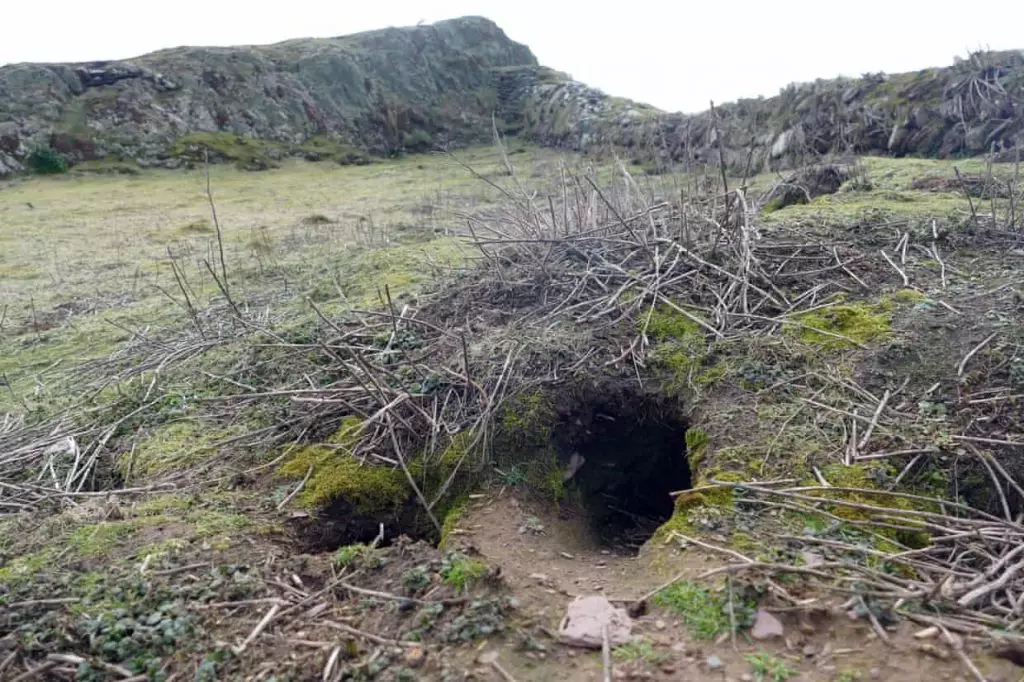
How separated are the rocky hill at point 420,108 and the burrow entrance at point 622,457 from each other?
22.9 feet

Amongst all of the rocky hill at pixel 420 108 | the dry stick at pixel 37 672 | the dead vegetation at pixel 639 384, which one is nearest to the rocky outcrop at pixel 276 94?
the rocky hill at pixel 420 108

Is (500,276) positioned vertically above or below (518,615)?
above

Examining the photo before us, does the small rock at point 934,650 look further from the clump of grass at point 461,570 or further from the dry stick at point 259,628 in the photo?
the dry stick at point 259,628

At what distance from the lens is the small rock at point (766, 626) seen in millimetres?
2070

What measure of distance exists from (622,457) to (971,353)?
1.59m

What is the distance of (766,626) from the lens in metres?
2.09

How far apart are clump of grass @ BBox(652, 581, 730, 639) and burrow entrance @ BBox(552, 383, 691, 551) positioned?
3.22 feet

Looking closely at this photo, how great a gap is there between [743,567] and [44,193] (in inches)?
686

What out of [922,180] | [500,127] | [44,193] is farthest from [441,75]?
[922,180]

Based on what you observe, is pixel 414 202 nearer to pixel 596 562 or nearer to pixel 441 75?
pixel 596 562

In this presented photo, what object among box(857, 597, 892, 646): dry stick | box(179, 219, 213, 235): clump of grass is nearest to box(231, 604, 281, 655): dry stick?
box(857, 597, 892, 646): dry stick

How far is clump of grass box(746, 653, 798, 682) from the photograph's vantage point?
76.0 inches

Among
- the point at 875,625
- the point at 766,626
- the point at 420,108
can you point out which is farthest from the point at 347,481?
the point at 420,108

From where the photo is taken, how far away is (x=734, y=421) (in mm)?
3119
